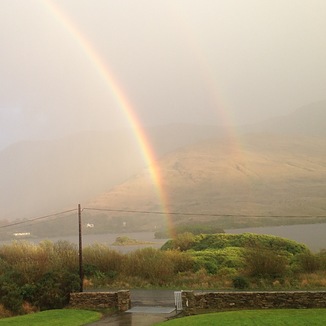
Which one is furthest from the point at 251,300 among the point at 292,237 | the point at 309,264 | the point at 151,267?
the point at 292,237

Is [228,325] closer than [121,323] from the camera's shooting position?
Yes

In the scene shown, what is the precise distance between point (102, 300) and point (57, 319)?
4.32m

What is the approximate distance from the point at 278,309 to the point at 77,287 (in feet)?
46.1

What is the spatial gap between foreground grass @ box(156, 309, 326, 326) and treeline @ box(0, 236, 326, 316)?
10251 mm

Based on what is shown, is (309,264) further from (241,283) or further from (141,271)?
(141,271)

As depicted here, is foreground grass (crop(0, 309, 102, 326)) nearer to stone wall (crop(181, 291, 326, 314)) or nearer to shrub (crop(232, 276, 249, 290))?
stone wall (crop(181, 291, 326, 314))

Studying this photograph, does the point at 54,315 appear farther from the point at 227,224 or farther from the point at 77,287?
the point at 227,224

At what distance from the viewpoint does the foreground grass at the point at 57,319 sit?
2195cm

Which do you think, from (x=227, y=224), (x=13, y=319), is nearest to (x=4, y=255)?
(x=13, y=319)

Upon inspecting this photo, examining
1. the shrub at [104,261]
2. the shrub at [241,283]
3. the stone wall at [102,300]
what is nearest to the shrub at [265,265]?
the shrub at [241,283]

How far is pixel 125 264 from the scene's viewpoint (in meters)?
40.8

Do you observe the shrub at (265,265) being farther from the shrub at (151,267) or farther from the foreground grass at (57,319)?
the foreground grass at (57,319)

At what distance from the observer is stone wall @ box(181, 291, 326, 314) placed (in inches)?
899

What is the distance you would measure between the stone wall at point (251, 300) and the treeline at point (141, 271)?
7.54m
